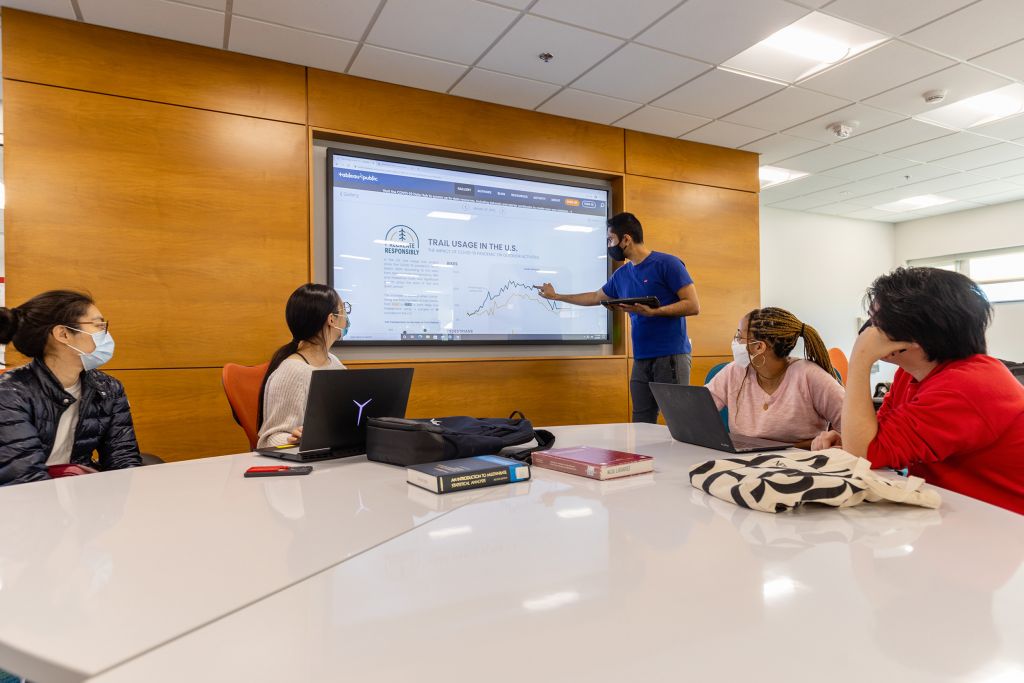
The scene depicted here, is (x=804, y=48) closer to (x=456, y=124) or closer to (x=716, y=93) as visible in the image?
(x=716, y=93)

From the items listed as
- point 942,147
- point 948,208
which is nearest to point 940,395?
point 942,147

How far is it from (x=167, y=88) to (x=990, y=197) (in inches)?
343

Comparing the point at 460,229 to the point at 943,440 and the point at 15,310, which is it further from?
the point at 943,440

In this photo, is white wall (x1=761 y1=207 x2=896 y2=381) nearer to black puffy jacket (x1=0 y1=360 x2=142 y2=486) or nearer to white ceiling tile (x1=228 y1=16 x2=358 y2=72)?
white ceiling tile (x1=228 y1=16 x2=358 y2=72)

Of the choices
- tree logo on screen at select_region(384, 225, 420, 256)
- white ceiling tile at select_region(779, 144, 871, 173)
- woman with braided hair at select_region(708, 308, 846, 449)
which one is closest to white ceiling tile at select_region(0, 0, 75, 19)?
tree logo on screen at select_region(384, 225, 420, 256)

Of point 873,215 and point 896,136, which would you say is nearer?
point 896,136

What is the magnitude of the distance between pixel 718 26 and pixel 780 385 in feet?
7.58

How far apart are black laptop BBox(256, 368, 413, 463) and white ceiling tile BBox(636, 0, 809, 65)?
8.77 feet

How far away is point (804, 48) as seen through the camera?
3717mm

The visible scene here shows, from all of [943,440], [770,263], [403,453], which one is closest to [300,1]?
[403,453]

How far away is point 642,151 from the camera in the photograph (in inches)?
194

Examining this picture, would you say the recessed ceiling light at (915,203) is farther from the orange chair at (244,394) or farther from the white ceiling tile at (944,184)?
the orange chair at (244,394)

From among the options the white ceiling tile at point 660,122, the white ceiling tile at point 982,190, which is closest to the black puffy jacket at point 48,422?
the white ceiling tile at point 660,122

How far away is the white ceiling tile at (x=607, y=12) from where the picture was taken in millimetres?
3123
